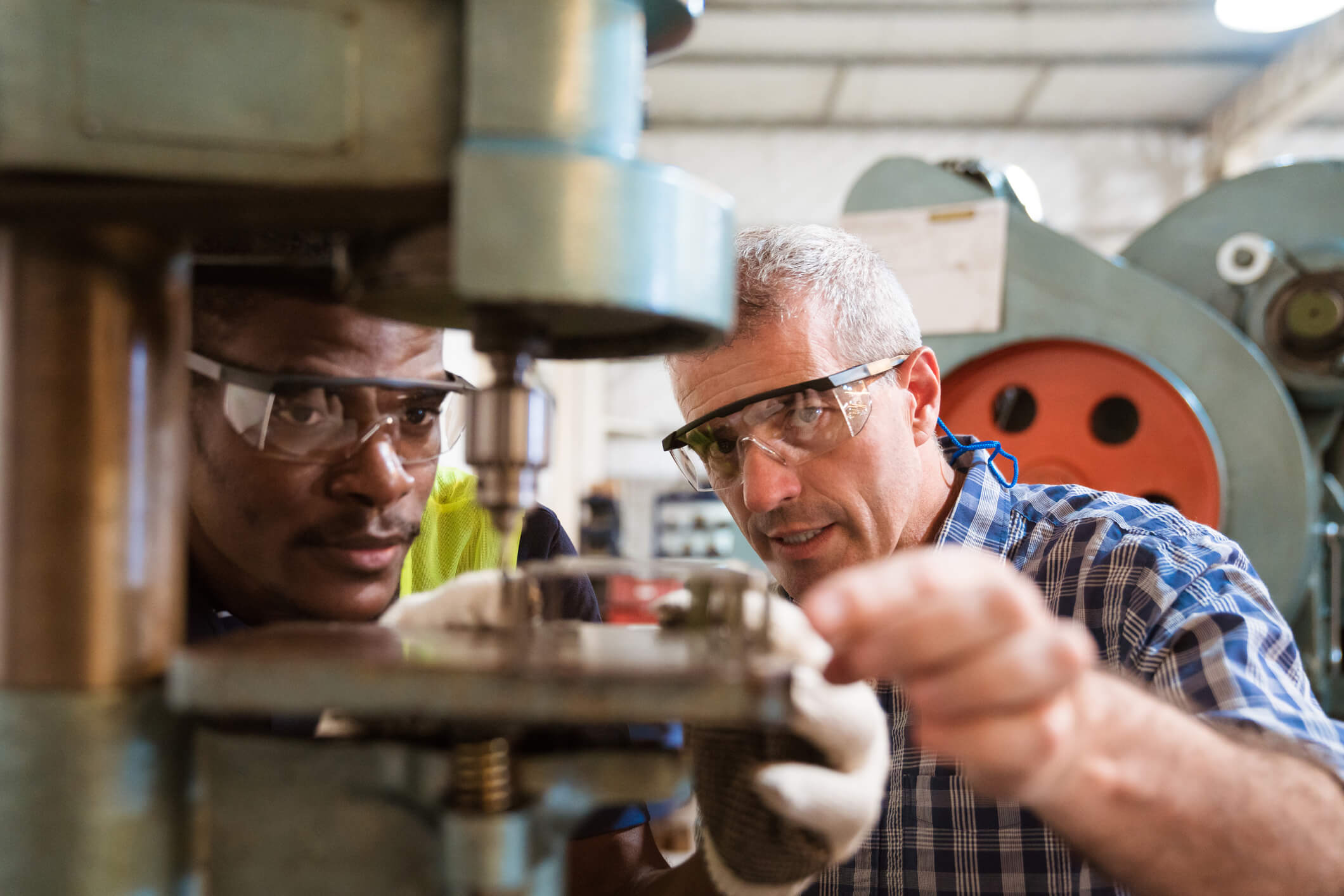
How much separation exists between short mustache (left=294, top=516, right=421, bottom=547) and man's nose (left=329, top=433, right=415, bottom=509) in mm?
20

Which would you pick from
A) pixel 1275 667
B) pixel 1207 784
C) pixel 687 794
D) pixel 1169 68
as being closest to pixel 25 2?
pixel 687 794

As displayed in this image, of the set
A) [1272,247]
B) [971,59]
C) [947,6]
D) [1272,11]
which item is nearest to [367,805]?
[1272,247]

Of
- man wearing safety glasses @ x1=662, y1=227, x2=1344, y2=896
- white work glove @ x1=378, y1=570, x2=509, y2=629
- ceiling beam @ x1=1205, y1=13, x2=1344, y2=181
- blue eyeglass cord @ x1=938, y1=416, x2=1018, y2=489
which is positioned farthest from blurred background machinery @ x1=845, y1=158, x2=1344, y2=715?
ceiling beam @ x1=1205, y1=13, x2=1344, y2=181

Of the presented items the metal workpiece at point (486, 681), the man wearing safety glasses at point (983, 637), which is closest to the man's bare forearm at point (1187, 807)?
the man wearing safety glasses at point (983, 637)

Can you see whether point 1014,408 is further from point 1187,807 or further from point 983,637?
point 983,637

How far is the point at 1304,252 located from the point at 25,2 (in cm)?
224

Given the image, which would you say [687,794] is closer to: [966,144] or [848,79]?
[848,79]

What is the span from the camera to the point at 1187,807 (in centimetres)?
69

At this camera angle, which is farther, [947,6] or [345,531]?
[947,6]

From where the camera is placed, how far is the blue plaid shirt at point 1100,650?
0.94m

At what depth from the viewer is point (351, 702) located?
0.51 metres

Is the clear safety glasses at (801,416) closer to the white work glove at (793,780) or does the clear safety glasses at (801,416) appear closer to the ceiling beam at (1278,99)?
the white work glove at (793,780)

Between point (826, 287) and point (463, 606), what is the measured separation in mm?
810

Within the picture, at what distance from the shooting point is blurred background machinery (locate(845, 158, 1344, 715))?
185cm
